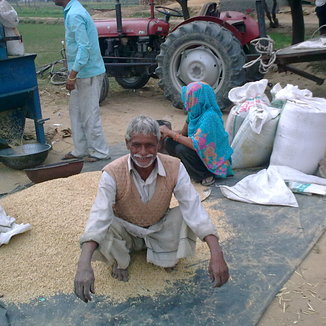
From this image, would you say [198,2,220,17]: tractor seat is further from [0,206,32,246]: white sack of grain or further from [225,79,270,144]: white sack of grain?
[0,206,32,246]: white sack of grain

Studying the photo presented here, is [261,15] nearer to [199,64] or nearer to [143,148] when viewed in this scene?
[199,64]

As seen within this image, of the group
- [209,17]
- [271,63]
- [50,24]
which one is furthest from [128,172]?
[50,24]

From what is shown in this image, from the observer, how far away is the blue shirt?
13.1 ft

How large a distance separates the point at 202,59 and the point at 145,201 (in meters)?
3.97

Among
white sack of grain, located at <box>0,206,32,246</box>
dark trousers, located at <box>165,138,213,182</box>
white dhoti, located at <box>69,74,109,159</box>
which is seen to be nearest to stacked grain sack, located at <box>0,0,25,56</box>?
white dhoti, located at <box>69,74,109,159</box>

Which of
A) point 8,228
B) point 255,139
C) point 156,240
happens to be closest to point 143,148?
point 156,240

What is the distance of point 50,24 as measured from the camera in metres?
23.1

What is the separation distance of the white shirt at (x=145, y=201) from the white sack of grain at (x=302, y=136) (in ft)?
5.94

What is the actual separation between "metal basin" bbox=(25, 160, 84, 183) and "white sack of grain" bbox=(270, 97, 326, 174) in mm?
1781

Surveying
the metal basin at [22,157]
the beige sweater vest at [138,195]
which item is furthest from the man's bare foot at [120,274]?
the metal basin at [22,157]

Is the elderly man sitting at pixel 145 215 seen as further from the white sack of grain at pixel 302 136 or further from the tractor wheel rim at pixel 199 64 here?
the tractor wheel rim at pixel 199 64

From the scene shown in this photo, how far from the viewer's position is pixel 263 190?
136 inches

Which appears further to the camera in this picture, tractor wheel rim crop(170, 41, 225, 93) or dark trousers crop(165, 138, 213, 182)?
tractor wheel rim crop(170, 41, 225, 93)

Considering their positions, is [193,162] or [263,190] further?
[193,162]
